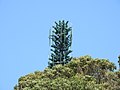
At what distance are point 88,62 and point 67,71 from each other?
1.13m

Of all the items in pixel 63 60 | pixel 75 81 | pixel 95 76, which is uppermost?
pixel 63 60

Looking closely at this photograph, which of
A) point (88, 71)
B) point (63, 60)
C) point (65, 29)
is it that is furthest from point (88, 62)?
point (65, 29)

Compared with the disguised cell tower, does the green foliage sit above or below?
below

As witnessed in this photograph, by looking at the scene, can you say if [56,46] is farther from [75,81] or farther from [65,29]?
[75,81]

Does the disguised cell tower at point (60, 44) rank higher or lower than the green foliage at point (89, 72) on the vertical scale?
higher

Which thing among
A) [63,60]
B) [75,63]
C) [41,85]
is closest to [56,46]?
[63,60]

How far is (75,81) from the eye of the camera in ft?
43.1

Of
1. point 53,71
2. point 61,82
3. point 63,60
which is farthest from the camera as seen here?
point 63,60

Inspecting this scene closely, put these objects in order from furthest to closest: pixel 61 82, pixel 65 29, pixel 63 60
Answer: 1. pixel 65 29
2. pixel 63 60
3. pixel 61 82

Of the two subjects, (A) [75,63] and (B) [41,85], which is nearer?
(B) [41,85]

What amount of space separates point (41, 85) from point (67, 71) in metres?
3.73

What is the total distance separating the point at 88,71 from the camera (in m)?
17.2

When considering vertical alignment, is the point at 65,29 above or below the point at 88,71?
above

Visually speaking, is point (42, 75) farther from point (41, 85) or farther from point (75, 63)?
point (41, 85)
